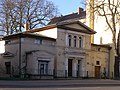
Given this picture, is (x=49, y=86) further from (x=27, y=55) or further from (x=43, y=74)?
(x=27, y=55)

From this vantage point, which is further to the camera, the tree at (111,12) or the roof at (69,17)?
the roof at (69,17)

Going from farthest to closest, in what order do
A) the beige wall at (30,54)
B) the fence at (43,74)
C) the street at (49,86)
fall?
1. the beige wall at (30,54)
2. the fence at (43,74)
3. the street at (49,86)

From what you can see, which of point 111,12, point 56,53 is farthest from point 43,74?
point 111,12

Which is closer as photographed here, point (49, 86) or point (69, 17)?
point (49, 86)

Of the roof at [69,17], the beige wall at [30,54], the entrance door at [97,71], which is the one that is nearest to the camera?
the beige wall at [30,54]

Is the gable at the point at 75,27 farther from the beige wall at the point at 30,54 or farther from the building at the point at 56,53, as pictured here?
the beige wall at the point at 30,54

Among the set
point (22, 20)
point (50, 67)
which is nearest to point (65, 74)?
point (50, 67)

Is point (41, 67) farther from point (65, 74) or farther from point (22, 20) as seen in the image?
point (22, 20)

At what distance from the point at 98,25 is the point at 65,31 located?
1613 centimetres

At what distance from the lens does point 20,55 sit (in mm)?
46750

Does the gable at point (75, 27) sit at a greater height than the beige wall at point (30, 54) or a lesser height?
greater

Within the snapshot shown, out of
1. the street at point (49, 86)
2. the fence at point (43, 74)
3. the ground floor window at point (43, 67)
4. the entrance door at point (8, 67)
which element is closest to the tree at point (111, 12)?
the fence at point (43, 74)

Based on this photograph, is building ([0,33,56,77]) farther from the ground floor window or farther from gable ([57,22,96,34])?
gable ([57,22,96,34])

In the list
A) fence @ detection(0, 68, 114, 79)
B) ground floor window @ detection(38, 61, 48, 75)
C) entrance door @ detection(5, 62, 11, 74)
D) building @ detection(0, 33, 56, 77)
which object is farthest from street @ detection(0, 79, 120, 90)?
entrance door @ detection(5, 62, 11, 74)
